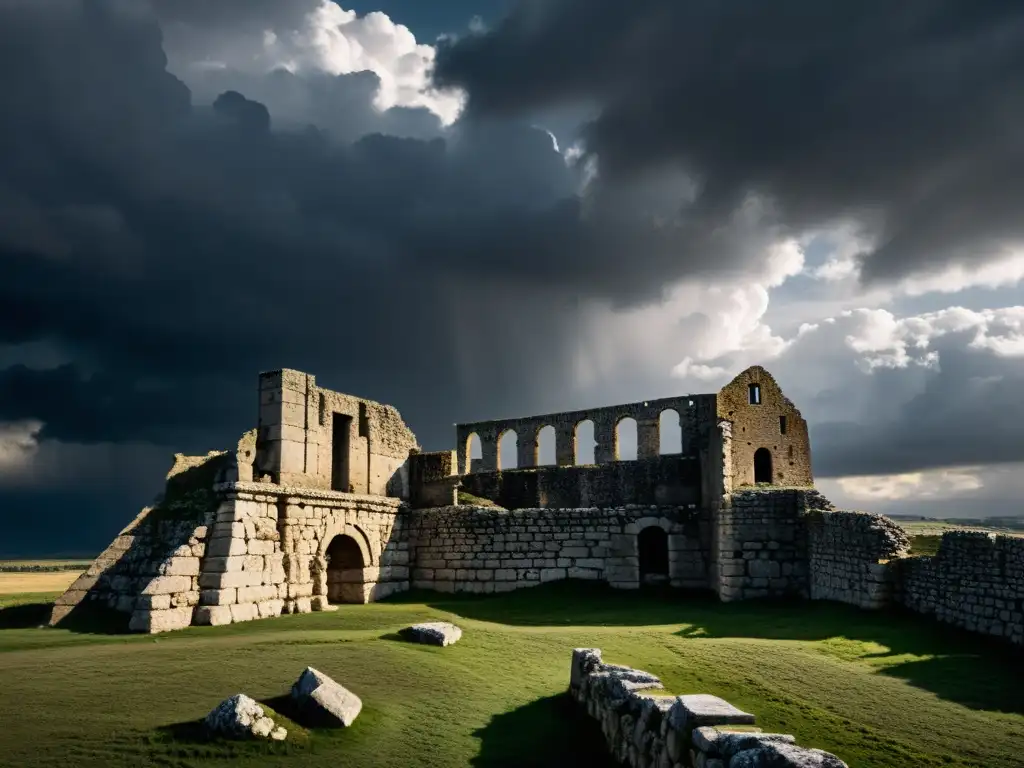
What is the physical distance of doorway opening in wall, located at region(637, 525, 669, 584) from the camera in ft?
79.7

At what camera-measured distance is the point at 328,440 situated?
75.5ft

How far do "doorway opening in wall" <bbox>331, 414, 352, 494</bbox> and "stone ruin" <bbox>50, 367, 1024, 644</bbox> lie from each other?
0.05m

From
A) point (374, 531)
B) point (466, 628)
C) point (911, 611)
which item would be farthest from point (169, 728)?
point (374, 531)

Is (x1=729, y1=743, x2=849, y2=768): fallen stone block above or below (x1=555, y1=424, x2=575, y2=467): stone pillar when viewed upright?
below

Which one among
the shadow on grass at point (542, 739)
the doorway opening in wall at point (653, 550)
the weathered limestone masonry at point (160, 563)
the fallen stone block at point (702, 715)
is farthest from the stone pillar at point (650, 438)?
the fallen stone block at point (702, 715)

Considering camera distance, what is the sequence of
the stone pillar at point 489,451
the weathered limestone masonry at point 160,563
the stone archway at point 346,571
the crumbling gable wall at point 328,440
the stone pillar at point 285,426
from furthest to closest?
the stone pillar at point 489,451 < the stone archway at point 346,571 < the crumbling gable wall at point 328,440 < the stone pillar at point 285,426 < the weathered limestone masonry at point 160,563

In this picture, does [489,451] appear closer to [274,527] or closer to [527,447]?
[527,447]

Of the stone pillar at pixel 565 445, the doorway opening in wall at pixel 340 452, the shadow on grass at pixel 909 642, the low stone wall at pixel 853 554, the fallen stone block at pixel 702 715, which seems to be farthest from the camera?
the stone pillar at pixel 565 445

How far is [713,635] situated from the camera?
1598 cm

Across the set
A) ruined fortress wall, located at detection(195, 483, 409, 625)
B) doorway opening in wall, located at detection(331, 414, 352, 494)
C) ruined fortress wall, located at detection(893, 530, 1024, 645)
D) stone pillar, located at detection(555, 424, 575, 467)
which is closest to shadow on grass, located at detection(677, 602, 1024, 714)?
ruined fortress wall, located at detection(893, 530, 1024, 645)

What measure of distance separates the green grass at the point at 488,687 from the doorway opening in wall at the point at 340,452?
7414 mm

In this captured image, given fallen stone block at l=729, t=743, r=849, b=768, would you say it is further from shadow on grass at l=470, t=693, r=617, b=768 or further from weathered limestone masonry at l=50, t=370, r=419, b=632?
weathered limestone masonry at l=50, t=370, r=419, b=632

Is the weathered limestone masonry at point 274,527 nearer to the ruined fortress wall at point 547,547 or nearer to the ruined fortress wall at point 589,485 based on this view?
the ruined fortress wall at point 547,547

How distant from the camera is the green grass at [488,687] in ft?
28.1
